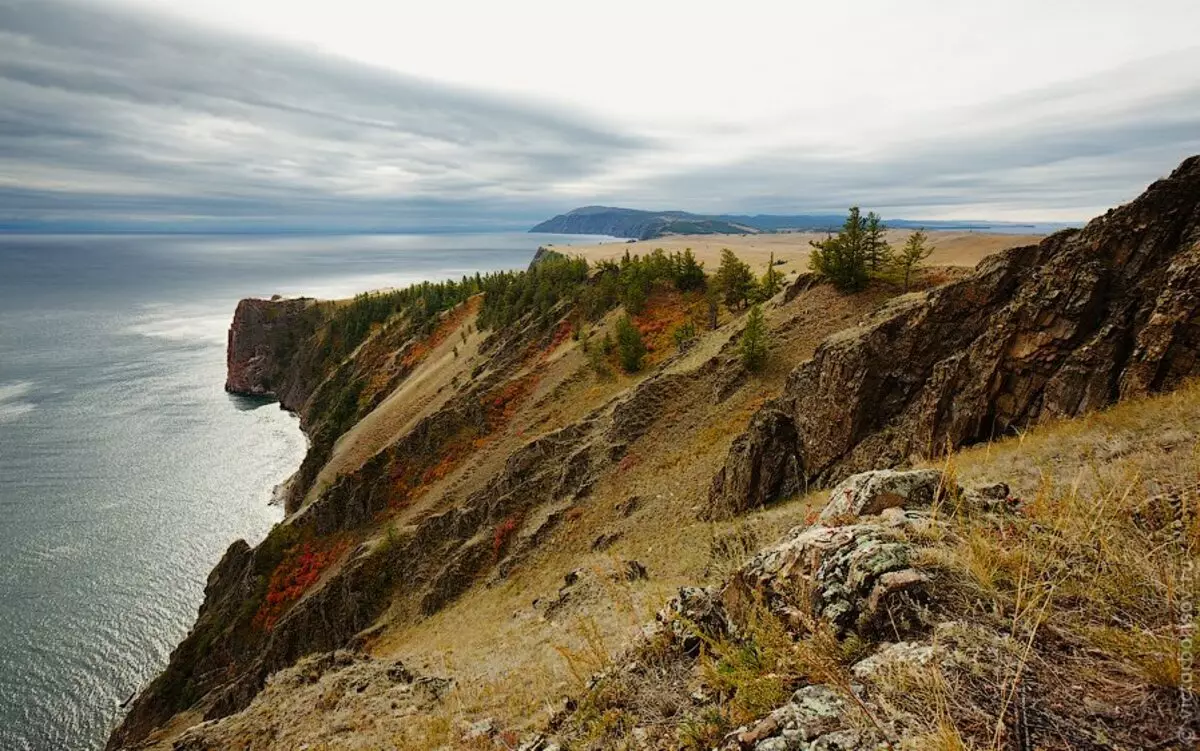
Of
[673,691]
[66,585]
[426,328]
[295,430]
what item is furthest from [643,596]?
[295,430]

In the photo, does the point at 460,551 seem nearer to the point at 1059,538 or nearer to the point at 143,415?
the point at 1059,538

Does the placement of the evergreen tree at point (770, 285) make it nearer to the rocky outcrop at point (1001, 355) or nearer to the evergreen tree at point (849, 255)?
the evergreen tree at point (849, 255)

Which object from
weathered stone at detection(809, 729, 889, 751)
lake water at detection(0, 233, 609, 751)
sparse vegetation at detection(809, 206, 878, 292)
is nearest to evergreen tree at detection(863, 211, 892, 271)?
sparse vegetation at detection(809, 206, 878, 292)

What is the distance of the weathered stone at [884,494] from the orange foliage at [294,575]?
155 feet

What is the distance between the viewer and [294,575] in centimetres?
4784

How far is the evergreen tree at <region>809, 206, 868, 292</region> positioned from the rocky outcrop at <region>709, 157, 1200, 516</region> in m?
15.2

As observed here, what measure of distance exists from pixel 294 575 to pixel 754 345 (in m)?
41.5

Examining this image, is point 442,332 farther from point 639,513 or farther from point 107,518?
point 639,513

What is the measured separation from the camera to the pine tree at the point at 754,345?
37219mm

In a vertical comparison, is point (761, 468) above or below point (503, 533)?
above

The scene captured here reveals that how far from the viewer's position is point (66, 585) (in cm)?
5512

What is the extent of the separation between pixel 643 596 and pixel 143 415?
120 m

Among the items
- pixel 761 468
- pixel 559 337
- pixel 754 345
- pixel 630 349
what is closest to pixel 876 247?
pixel 754 345

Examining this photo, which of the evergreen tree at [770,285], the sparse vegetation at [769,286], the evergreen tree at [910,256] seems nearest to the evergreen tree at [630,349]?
the sparse vegetation at [769,286]
